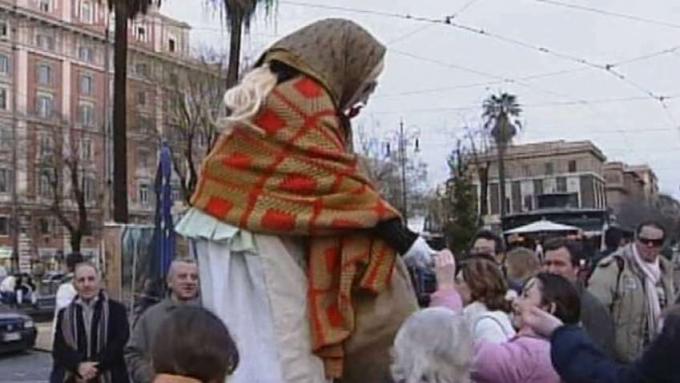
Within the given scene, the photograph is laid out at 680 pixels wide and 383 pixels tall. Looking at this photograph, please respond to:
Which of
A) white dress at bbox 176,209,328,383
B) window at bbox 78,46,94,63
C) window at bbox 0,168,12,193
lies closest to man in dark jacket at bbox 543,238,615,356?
white dress at bbox 176,209,328,383

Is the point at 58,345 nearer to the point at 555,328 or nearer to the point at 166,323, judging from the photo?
the point at 555,328

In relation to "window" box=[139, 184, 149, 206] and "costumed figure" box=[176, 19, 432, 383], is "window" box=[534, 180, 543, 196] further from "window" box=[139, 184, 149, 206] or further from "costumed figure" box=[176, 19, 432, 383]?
"costumed figure" box=[176, 19, 432, 383]

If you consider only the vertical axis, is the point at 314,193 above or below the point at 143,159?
below

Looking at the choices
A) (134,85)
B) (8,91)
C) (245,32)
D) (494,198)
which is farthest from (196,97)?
(494,198)

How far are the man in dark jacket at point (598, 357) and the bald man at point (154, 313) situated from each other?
203 cm

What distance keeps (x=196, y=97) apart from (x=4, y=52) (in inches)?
1404

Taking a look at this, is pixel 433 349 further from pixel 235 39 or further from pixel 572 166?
pixel 572 166

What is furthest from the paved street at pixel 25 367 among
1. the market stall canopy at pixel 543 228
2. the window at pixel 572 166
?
the window at pixel 572 166

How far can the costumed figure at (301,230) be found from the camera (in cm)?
299

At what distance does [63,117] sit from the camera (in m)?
66.2

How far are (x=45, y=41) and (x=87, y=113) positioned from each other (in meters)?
5.69

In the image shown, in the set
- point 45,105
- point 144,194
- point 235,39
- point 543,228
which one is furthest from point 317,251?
point 45,105

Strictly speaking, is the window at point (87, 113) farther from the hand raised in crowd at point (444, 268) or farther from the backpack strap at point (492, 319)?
the hand raised in crowd at point (444, 268)

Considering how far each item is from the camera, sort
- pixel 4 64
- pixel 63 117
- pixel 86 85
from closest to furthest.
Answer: pixel 63 117 → pixel 4 64 → pixel 86 85
